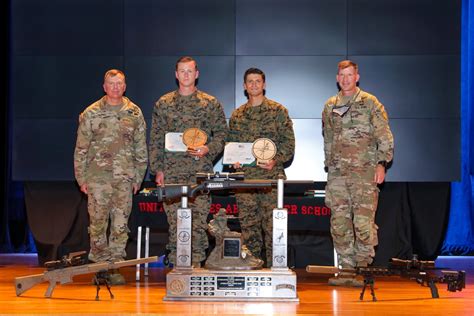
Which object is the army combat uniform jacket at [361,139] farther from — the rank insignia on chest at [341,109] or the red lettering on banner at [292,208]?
the red lettering on banner at [292,208]

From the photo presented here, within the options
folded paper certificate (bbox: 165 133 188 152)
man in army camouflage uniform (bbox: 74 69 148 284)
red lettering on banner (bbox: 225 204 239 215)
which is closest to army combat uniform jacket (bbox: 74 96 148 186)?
man in army camouflage uniform (bbox: 74 69 148 284)

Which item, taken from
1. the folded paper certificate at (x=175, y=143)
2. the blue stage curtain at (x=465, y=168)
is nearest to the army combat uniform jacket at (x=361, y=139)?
the folded paper certificate at (x=175, y=143)

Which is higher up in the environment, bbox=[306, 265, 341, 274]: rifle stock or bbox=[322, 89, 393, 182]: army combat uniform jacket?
bbox=[322, 89, 393, 182]: army combat uniform jacket

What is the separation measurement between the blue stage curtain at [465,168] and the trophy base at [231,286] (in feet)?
13.0

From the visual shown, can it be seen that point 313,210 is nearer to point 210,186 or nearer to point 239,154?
point 239,154

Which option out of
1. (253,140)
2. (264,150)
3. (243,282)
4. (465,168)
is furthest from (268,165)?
(465,168)

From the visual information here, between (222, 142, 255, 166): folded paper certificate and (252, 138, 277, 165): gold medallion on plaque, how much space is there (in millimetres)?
63

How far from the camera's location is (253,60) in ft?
23.8

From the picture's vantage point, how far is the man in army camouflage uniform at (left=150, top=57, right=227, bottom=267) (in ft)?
19.1

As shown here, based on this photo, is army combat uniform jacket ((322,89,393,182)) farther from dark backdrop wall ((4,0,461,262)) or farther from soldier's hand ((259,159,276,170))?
dark backdrop wall ((4,0,461,262))

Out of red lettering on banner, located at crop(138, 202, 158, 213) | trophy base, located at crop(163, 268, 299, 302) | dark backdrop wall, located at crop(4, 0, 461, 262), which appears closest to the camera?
trophy base, located at crop(163, 268, 299, 302)

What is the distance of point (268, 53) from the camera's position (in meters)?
7.24

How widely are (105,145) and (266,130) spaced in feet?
4.34

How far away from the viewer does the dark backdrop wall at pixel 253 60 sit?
282 inches
